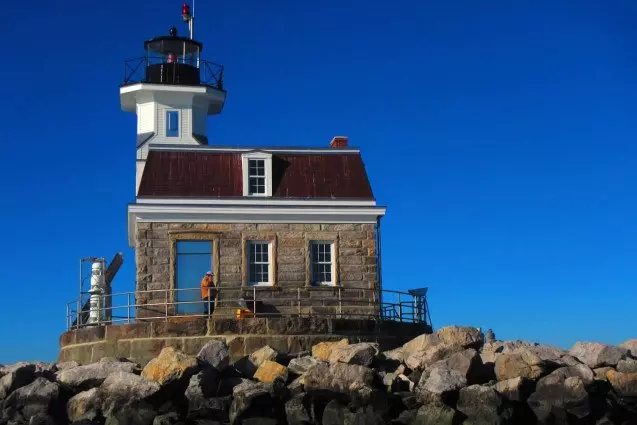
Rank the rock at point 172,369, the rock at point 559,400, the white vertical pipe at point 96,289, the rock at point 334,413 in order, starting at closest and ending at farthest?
the rock at point 334,413 → the rock at point 559,400 → the rock at point 172,369 → the white vertical pipe at point 96,289

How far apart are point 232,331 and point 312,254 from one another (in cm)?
A: 343

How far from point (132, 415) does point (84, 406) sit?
1.10 meters

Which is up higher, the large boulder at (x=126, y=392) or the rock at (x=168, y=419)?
the large boulder at (x=126, y=392)

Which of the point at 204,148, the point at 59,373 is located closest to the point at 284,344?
the point at 59,373

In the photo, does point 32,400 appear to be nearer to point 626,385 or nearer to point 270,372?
point 270,372

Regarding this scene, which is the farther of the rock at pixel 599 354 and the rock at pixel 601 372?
the rock at pixel 599 354

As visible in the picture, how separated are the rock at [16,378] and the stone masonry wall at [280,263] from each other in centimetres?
326

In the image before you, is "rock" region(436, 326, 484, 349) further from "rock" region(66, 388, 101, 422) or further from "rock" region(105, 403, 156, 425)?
"rock" region(66, 388, 101, 422)

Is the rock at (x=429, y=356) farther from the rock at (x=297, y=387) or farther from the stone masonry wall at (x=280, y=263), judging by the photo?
the stone masonry wall at (x=280, y=263)

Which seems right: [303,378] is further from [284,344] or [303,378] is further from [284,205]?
[284,205]

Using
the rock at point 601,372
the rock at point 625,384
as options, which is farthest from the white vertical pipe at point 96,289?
the rock at point 625,384

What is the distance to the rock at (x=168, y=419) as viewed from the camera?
53.8 ft

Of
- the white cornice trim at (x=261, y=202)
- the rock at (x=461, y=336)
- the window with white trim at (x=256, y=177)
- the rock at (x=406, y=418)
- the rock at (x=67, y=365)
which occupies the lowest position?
the rock at (x=406, y=418)

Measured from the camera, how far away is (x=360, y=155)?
24.0 metres
